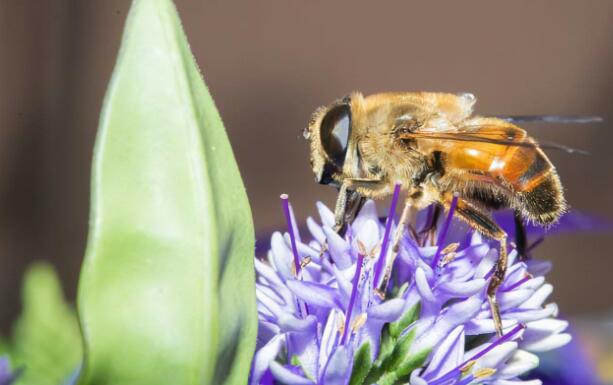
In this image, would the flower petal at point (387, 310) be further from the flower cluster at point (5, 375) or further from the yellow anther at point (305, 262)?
the flower cluster at point (5, 375)

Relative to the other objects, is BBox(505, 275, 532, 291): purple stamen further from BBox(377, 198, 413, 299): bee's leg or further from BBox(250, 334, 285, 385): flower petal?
BBox(250, 334, 285, 385): flower petal

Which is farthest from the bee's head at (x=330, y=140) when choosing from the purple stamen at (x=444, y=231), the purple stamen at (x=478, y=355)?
the purple stamen at (x=478, y=355)

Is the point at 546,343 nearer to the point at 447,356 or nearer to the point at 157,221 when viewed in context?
the point at 447,356

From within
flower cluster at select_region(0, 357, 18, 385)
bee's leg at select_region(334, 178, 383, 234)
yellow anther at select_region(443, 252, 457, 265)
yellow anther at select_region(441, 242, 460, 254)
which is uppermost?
bee's leg at select_region(334, 178, 383, 234)

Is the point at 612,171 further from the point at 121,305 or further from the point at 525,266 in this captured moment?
the point at 121,305

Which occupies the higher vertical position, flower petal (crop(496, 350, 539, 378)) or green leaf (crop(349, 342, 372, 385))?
green leaf (crop(349, 342, 372, 385))

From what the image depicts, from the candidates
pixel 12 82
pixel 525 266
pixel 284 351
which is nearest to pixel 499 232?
pixel 525 266

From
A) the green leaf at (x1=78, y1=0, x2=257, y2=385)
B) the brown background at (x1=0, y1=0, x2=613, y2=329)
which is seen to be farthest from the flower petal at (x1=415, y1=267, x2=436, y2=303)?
the brown background at (x1=0, y1=0, x2=613, y2=329)
